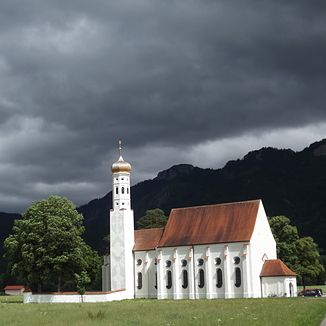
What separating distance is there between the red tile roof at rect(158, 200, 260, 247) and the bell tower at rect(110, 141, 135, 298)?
4942mm

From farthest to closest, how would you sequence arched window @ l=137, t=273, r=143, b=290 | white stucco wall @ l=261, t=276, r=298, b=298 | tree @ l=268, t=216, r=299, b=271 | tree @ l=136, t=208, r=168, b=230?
tree @ l=136, t=208, r=168, b=230
tree @ l=268, t=216, r=299, b=271
arched window @ l=137, t=273, r=143, b=290
white stucco wall @ l=261, t=276, r=298, b=298

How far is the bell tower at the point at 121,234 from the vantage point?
6706 cm

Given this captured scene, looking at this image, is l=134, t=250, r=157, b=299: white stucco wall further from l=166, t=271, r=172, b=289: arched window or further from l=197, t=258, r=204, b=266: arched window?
l=197, t=258, r=204, b=266: arched window

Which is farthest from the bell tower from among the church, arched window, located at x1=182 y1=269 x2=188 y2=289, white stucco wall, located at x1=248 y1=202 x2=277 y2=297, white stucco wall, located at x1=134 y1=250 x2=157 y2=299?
white stucco wall, located at x1=248 y1=202 x2=277 y2=297

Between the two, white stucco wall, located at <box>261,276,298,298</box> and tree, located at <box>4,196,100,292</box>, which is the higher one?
tree, located at <box>4,196,100,292</box>

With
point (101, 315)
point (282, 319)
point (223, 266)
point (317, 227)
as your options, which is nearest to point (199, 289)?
point (223, 266)

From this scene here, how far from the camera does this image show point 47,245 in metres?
62.0

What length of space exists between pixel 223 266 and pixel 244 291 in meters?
3.94

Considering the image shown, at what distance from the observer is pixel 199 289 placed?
205ft

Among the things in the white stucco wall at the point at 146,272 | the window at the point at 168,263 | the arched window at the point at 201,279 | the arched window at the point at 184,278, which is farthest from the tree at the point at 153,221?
the arched window at the point at 201,279

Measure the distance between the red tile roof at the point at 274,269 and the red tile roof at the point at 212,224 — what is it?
442cm

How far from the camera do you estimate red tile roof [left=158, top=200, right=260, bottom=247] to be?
203 ft

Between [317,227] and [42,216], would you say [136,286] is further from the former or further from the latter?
[317,227]

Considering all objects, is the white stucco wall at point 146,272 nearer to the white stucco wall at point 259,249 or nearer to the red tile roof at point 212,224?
the red tile roof at point 212,224
